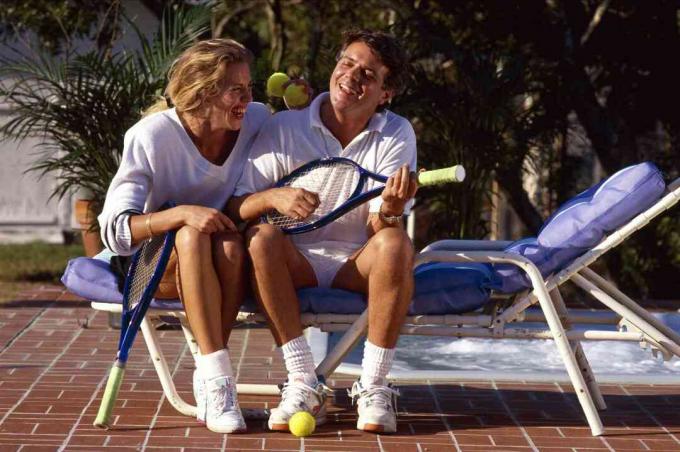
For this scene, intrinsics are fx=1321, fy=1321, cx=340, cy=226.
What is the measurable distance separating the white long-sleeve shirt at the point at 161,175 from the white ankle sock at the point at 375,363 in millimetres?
742

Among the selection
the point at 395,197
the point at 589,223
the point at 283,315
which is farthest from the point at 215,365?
the point at 589,223

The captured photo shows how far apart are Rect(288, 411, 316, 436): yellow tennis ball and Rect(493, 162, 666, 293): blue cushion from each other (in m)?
0.81

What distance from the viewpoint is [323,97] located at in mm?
4797

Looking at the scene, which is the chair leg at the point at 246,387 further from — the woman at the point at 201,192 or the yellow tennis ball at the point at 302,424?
the yellow tennis ball at the point at 302,424

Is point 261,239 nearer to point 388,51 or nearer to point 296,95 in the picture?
point 296,95

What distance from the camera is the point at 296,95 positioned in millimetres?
4859

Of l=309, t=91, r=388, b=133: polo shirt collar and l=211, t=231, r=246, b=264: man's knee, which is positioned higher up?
l=309, t=91, r=388, b=133: polo shirt collar

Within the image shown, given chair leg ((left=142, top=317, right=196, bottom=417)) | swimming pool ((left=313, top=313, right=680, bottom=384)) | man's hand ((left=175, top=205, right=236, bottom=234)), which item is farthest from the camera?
swimming pool ((left=313, top=313, right=680, bottom=384))

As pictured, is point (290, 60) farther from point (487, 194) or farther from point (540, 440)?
point (540, 440)

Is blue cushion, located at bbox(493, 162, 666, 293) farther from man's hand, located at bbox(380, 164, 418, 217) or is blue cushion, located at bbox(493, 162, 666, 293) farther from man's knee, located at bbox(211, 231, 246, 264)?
man's knee, located at bbox(211, 231, 246, 264)

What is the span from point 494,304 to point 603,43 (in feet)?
18.9

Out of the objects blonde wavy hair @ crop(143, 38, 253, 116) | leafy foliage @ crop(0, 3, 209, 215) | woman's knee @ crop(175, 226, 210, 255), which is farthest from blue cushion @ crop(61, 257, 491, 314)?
leafy foliage @ crop(0, 3, 209, 215)

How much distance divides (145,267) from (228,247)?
30 cm

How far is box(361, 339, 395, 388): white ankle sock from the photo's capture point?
4445 millimetres
